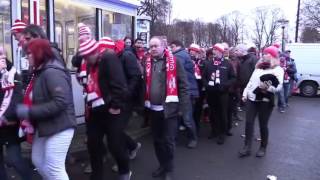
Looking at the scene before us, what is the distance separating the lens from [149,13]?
130 ft

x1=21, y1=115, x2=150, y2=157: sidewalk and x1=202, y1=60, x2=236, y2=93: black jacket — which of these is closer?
x1=21, y1=115, x2=150, y2=157: sidewalk

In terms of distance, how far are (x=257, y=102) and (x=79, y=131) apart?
11.0 ft

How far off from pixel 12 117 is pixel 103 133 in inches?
38.8

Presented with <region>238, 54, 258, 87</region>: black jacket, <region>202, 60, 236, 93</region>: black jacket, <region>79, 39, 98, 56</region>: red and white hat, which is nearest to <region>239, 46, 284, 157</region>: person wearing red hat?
<region>202, 60, 236, 93</region>: black jacket

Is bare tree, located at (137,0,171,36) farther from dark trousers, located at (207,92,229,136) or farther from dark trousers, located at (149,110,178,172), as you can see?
dark trousers, located at (149,110,178,172)

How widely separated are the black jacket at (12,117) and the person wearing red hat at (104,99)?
0.70m

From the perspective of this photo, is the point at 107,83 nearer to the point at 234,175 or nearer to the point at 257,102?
the point at 234,175

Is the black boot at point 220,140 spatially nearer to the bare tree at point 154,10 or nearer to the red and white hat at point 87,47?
the red and white hat at point 87,47

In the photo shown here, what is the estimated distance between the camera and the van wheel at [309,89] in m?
17.7

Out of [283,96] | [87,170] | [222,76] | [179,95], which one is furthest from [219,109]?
[283,96]

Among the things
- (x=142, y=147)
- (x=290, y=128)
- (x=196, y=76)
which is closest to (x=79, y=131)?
(x=142, y=147)

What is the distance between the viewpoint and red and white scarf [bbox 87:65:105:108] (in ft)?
14.7

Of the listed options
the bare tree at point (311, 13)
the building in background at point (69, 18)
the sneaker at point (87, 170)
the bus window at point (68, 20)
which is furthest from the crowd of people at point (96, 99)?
the bare tree at point (311, 13)

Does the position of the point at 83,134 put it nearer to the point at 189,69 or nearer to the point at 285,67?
the point at 189,69
